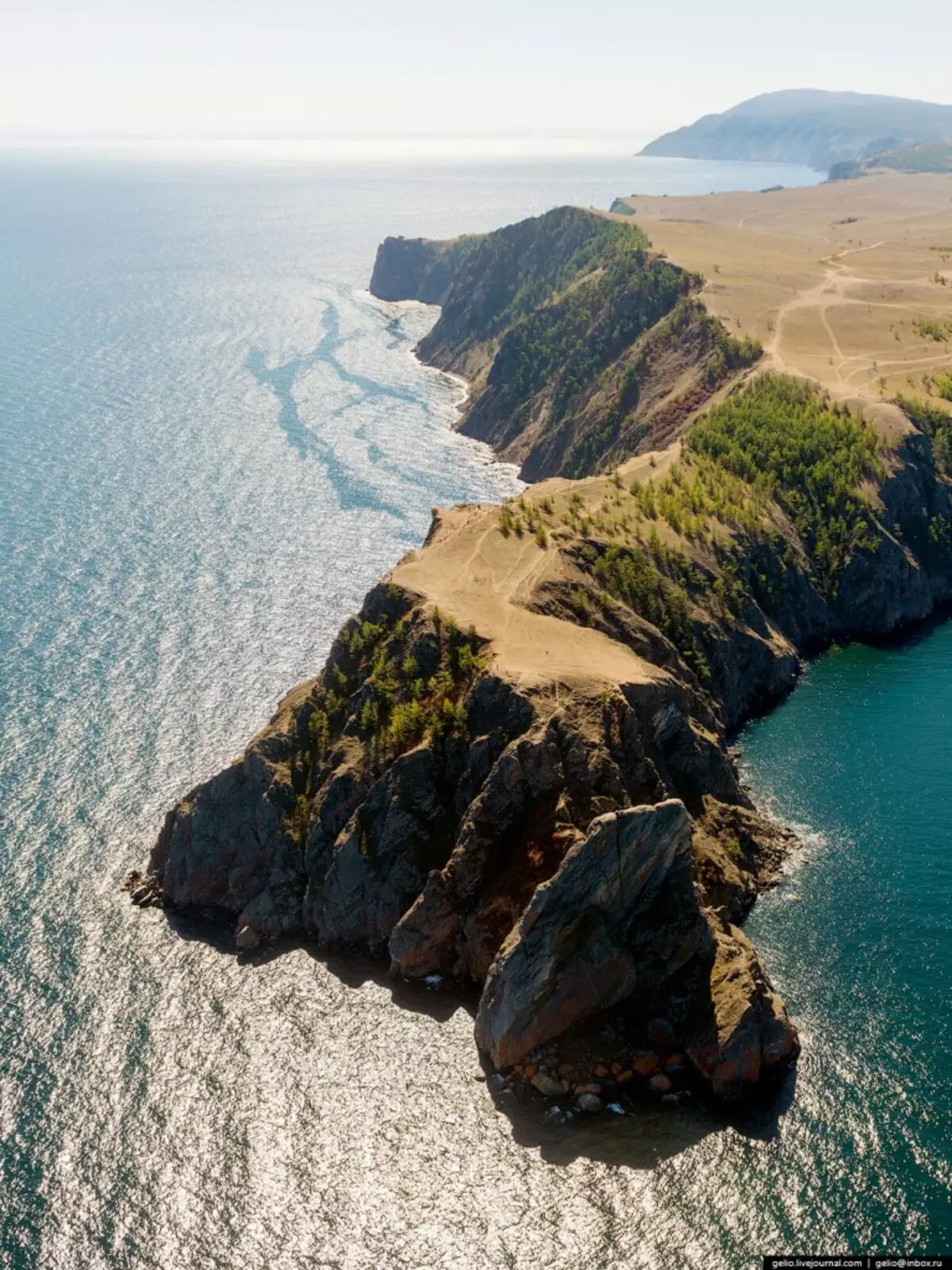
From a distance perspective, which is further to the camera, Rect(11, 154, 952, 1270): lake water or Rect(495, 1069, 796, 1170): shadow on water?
Rect(495, 1069, 796, 1170): shadow on water

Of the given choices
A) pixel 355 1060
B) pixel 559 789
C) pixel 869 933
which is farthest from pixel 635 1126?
pixel 869 933

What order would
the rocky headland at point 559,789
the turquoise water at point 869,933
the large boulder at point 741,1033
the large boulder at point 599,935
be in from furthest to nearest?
the rocky headland at point 559,789
the large boulder at point 599,935
the large boulder at point 741,1033
the turquoise water at point 869,933

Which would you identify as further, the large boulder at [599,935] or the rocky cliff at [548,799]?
the rocky cliff at [548,799]

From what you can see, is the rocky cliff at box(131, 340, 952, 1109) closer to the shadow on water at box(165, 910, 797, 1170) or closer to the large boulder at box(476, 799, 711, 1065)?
the large boulder at box(476, 799, 711, 1065)

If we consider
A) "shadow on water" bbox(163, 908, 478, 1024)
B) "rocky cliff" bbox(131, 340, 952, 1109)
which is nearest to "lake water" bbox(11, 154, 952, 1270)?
"shadow on water" bbox(163, 908, 478, 1024)

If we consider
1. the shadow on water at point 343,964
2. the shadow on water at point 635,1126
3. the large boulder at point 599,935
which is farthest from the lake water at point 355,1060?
the large boulder at point 599,935

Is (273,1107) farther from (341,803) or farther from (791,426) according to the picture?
(791,426)

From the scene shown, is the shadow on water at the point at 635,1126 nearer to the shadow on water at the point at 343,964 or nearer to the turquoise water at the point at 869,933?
the turquoise water at the point at 869,933
